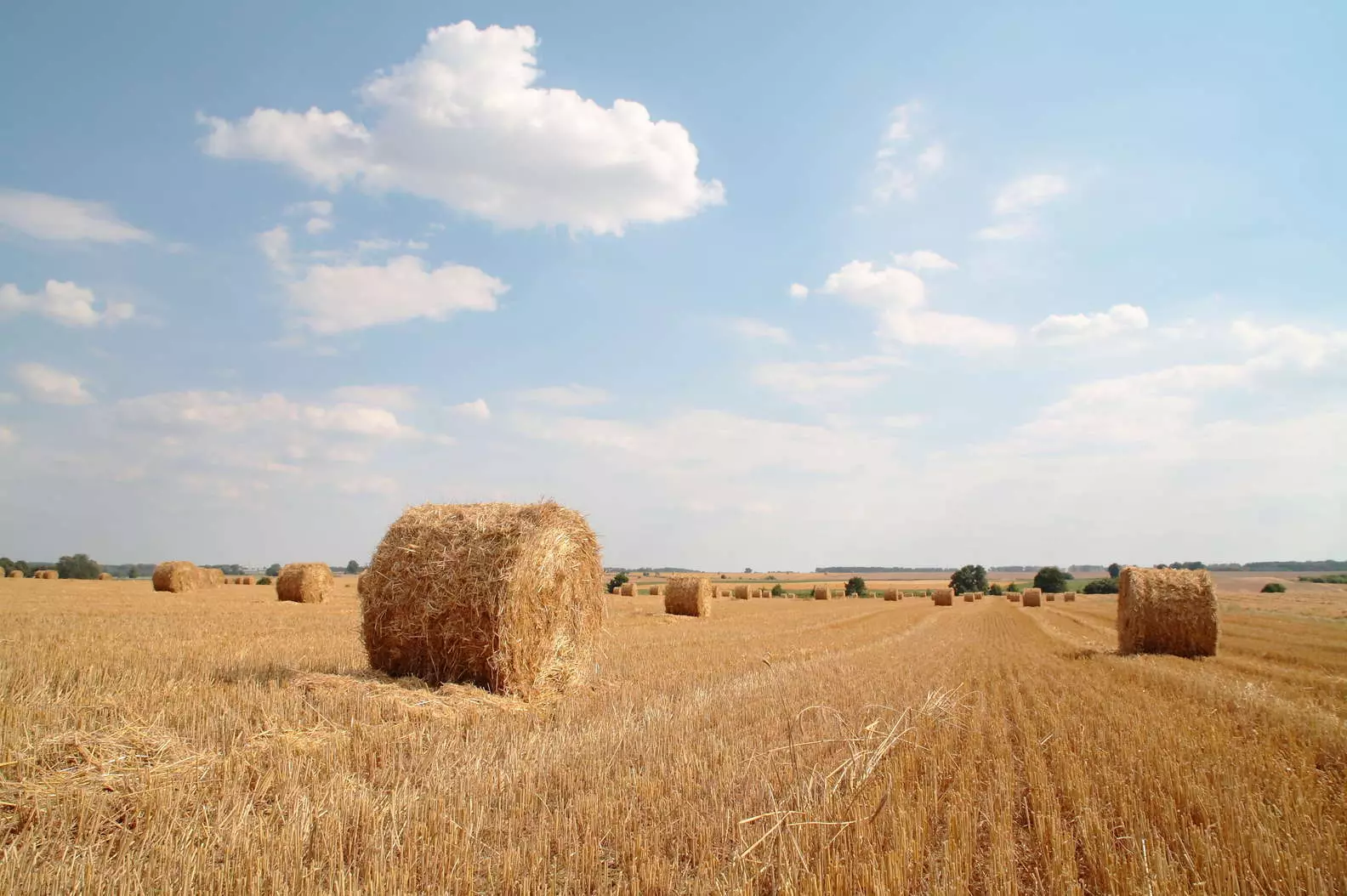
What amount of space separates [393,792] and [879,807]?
9.05ft

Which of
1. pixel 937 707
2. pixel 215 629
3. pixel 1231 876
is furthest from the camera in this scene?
pixel 215 629

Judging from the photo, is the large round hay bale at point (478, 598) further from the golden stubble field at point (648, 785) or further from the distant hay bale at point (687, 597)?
the distant hay bale at point (687, 597)

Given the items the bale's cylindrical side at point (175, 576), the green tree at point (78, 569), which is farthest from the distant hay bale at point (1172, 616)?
the green tree at point (78, 569)

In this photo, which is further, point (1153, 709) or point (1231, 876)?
point (1153, 709)

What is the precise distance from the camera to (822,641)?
→ 14.9 m

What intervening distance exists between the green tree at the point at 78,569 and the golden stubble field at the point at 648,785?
57395mm

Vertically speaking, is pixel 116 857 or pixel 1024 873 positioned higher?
pixel 116 857

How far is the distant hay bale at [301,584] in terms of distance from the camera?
2458 cm

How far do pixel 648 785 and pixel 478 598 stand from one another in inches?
161

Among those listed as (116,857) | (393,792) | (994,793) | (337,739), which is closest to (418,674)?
(337,739)

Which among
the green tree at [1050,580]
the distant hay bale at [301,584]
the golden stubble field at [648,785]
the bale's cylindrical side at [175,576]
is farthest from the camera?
the green tree at [1050,580]

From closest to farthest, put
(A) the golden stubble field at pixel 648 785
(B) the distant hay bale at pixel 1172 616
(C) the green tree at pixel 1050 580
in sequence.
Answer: (A) the golden stubble field at pixel 648 785 < (B) the distant hay bale at pixel 1172 616 < (C) the green tree at pixel 1050 580

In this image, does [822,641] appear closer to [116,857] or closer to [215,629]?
[215,629]

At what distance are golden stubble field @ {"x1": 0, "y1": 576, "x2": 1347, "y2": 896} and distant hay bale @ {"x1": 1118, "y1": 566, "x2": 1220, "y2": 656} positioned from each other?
5.65 meters
